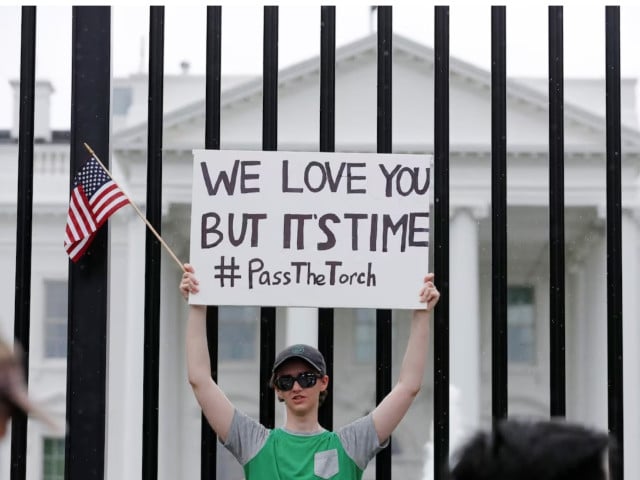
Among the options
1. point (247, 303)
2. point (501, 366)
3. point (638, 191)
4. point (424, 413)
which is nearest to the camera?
point (247, 303)

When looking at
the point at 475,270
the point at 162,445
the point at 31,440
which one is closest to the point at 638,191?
the point at 475,270

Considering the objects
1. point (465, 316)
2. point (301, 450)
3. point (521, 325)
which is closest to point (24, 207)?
point (301, 450)

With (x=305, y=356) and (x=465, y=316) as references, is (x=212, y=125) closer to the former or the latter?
(x=305, y=356)

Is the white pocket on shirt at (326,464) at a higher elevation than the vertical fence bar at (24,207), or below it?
below

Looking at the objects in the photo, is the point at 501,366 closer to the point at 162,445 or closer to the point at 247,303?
the point at 247,303

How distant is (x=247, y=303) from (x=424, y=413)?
35.4 meters

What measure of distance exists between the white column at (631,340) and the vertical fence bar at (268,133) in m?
28.8

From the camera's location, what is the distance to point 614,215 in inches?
159

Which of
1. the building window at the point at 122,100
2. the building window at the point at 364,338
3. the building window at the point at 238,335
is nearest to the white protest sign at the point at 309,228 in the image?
the building window at the point at 122,100

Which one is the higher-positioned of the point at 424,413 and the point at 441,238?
the point at 441,238

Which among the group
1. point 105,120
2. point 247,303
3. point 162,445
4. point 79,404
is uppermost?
point 105,120

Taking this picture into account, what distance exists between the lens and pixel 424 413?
38.6 m

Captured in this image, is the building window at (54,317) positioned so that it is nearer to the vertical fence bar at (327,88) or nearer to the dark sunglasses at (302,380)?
the vertical fence bar at (327,88)

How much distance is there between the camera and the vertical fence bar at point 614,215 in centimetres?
404
